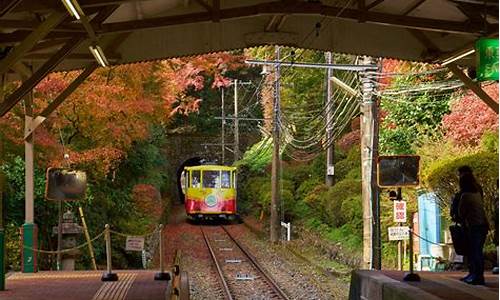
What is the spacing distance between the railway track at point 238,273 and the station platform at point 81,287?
11.0ft

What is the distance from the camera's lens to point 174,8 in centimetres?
1097

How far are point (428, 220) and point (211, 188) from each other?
18.7 meters

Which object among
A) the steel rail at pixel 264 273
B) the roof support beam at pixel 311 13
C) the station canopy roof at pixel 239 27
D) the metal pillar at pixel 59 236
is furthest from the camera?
the steel rail at pixel 264 273

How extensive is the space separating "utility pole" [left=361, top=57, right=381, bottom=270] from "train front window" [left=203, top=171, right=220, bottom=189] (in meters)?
20.3

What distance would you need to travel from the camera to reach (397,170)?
11234 mm

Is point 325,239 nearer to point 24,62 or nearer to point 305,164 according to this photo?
point 305,164

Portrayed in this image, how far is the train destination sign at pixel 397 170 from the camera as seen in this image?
36.7 ft

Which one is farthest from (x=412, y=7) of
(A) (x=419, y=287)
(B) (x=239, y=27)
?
(A) (x=419, y=287)

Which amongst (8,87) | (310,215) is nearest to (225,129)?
(310,215)

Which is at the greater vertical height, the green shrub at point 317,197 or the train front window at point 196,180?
the train front window at point 196,180

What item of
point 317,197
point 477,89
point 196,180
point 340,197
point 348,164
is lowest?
point 317,197

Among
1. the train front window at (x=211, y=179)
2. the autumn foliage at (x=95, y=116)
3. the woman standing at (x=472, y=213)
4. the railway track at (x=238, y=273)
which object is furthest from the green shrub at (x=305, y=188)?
the woman standing at (x=472, y=213)

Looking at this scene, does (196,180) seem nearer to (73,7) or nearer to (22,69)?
(22,69)

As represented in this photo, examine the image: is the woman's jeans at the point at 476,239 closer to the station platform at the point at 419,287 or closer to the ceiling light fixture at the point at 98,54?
the station platform at the point at 419,287
